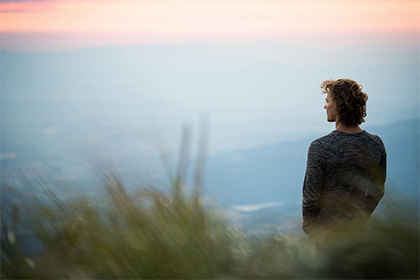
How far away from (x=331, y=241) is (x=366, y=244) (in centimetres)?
16

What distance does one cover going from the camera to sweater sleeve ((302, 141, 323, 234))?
3.53m

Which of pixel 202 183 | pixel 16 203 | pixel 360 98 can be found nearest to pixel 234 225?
pixel 202 183

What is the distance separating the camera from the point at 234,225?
2.69m

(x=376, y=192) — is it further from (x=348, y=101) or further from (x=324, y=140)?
(x=348, y=101)

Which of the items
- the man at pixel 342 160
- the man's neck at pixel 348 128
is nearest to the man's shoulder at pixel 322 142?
the man at pixel 342 160

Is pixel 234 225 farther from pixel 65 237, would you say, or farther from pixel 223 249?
pixel 65 237

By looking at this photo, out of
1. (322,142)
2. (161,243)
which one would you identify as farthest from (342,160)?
(161,243)

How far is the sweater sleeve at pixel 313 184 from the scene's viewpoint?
3533 mm

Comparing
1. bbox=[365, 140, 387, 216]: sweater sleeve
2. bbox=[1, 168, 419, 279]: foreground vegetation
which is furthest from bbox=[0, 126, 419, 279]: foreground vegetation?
bbox=[365, 140, 387, 216]: sweater sleeve

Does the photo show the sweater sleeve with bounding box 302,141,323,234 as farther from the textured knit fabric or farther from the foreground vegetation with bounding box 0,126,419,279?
the foreground vegetation with bounding box 0,126,419,279

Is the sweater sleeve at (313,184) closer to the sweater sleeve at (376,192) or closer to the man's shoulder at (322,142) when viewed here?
the man's shoulder at (322,142)

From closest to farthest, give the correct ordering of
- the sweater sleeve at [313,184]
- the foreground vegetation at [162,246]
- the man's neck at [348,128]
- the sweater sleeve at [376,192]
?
the foreground vegetation at [162,246] < the sweater sleeve at [376,192] < the sweater sleeve at [313,184] < the man's neck at [348,128]

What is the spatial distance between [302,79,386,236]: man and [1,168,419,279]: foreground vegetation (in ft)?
2.85

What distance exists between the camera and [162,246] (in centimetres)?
217
